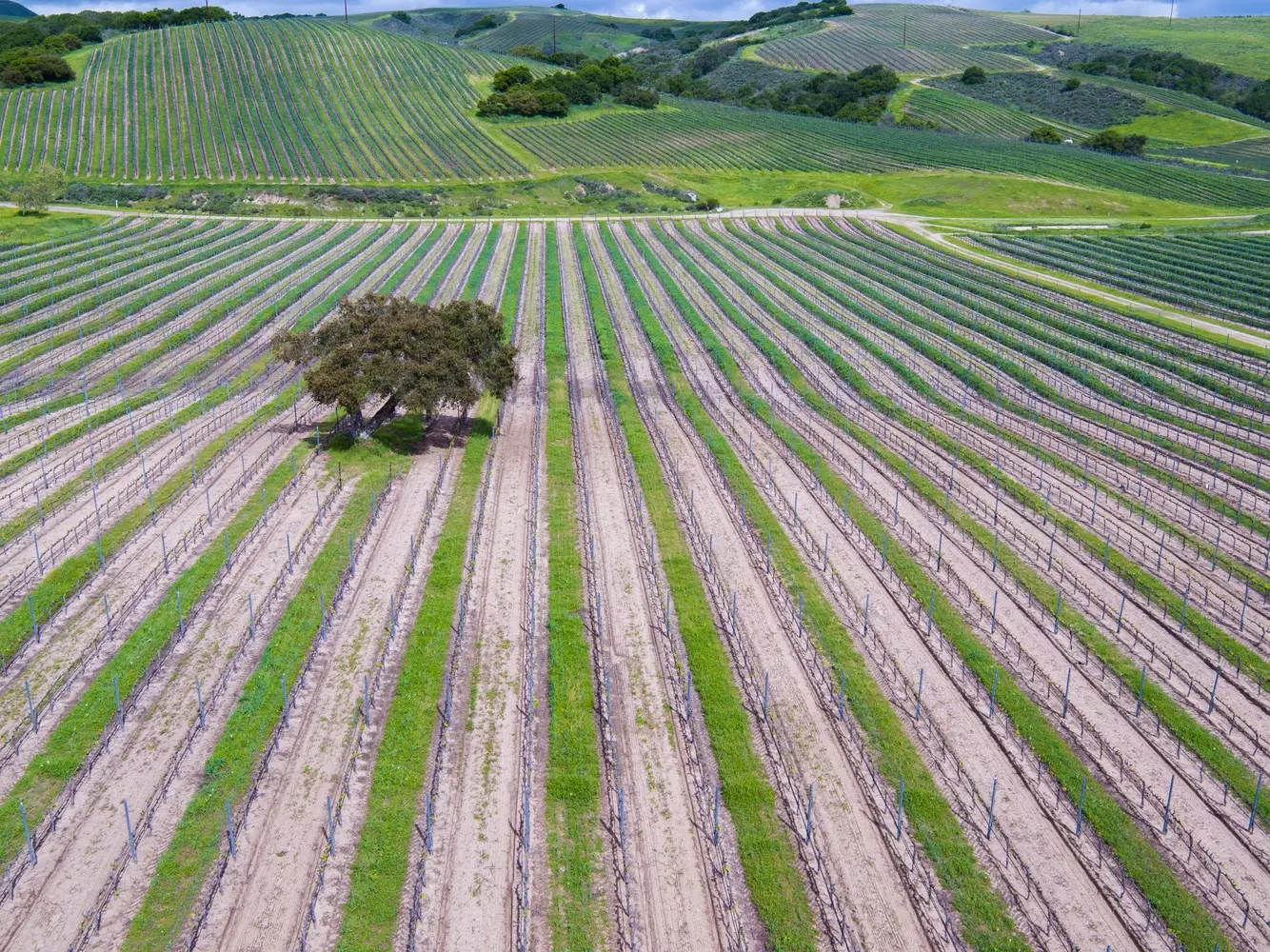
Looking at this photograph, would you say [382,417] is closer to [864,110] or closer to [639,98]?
[639,98]

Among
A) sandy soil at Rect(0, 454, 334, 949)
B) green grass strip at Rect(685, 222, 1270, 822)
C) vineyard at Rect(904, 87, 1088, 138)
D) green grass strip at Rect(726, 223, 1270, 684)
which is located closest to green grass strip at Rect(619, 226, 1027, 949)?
green grass strip at Rect(685, 222, 1270, 822)

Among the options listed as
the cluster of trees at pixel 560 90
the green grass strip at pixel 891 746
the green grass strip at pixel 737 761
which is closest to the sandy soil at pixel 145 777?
the green grass strip at pixel 737 761

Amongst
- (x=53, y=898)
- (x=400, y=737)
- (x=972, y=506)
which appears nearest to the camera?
(x=53, y=898)

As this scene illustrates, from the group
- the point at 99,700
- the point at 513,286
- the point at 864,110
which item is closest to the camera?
the point at 99,700

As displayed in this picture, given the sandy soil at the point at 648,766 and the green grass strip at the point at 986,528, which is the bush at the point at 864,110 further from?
the sandy soil at the point at 648,766

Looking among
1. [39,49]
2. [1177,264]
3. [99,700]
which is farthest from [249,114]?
[99,700]

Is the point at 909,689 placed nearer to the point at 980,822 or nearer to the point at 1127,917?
the point at 980,822

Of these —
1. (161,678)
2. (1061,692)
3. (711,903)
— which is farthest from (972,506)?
(161,678)
